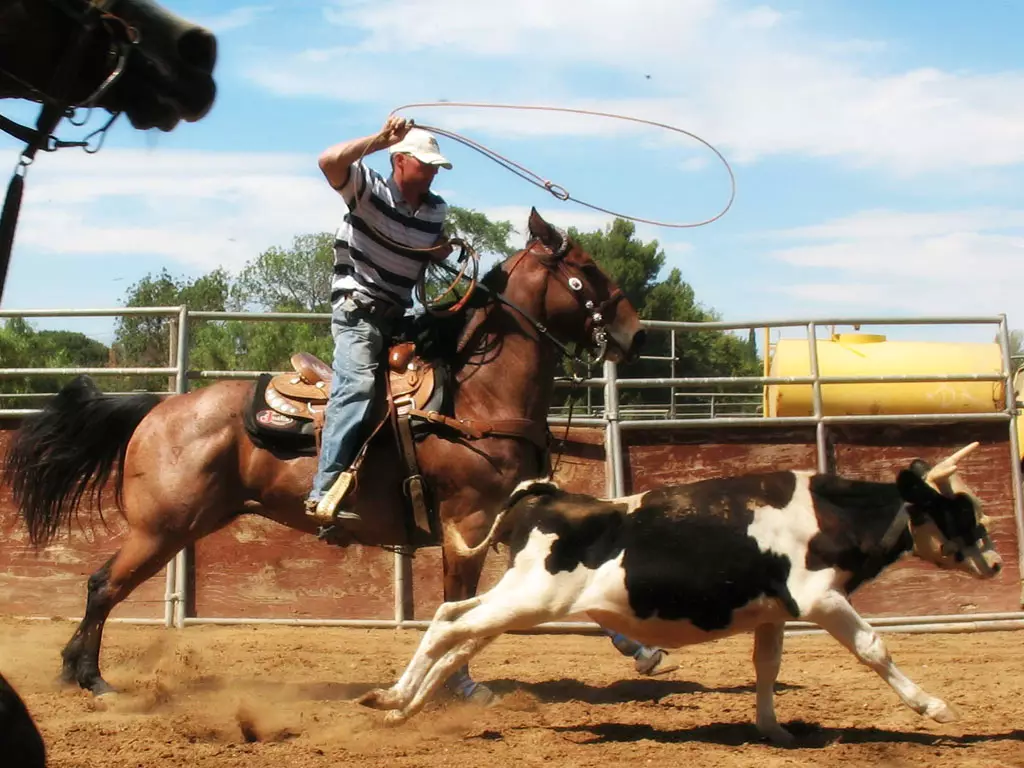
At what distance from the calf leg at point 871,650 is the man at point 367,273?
2599 mm

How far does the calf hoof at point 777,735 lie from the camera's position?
5.32 meters

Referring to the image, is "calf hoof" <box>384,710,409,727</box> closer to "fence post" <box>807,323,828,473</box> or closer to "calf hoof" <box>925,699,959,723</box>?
"calf hoof" <box>925,699,959,723</box>

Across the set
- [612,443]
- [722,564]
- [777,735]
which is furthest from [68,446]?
[777,735]

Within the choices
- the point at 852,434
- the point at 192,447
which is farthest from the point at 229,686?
the point at 852,434

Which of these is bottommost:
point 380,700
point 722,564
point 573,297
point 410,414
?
point 380,700

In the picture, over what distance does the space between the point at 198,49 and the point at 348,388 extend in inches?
118

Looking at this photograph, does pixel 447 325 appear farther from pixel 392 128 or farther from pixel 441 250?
pixel 392 128

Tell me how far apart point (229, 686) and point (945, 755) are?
3945 millimetres

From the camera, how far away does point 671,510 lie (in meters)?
5.39

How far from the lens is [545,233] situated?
6859 millimetres

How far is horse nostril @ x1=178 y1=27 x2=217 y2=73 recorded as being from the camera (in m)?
3.62

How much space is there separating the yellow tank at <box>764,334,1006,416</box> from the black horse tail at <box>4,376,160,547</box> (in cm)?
519

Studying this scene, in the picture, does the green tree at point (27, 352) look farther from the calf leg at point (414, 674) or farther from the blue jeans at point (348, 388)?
the calf leg at point (414, 674)

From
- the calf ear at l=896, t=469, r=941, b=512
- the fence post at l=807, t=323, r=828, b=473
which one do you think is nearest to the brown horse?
the calf ear at l=896, t=469, r=941, b=512
